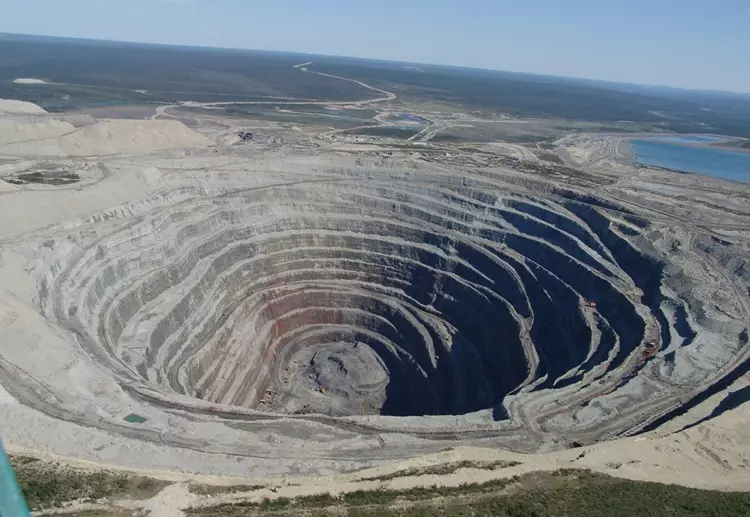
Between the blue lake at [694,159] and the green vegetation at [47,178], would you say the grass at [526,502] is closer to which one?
the green vegetation at [47,178]

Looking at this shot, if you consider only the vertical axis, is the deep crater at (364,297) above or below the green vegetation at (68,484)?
below

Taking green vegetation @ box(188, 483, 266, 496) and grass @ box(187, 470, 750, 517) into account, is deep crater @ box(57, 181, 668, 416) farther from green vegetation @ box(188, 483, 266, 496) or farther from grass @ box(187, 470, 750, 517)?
green vegetation @ box(188, 483, 266, 496)

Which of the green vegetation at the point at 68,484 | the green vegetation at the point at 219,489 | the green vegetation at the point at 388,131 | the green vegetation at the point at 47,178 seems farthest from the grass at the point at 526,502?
the green vegetation at the point at 388,131

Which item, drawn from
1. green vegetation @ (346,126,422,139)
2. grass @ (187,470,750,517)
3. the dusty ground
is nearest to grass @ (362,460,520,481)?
the dusty ground

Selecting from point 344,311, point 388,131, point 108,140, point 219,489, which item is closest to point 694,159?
point 388,131

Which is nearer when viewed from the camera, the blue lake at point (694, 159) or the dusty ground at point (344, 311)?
the dusty ground at point (344, 311)

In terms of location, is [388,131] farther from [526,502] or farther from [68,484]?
[68,484]
